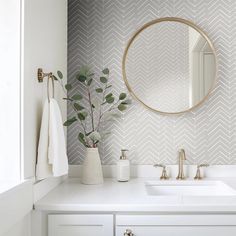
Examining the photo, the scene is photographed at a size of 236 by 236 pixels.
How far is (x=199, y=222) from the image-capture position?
4.45 ft

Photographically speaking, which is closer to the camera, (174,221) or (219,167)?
(174,221)

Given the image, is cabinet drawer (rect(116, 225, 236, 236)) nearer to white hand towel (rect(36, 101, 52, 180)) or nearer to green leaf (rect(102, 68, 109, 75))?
white hand towel (rect(36, 101, 52, 180))

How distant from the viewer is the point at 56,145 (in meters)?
1.46

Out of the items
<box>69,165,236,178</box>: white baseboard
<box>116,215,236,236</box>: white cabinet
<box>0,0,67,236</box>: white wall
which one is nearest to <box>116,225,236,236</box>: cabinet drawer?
<box>116,215,236,236</box>: white cabinet

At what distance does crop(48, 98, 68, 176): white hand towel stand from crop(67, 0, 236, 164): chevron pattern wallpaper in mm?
534

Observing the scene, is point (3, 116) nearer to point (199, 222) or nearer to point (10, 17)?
point (10, 17)

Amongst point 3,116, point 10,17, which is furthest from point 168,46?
point 3,116

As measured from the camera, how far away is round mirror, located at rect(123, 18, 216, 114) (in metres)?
2.00

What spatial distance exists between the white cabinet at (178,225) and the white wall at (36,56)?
51 cm

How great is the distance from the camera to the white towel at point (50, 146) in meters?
1.43

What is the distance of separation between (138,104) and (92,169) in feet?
1.75

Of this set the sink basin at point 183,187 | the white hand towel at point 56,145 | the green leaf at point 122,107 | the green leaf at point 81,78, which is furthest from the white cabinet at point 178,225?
the green leaf at point 81,78

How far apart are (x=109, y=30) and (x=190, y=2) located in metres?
0.58

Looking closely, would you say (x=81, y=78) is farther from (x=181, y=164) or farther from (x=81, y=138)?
(x=181, y=164)
